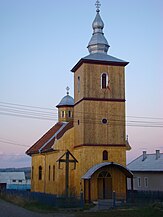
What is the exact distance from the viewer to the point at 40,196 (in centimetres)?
3155

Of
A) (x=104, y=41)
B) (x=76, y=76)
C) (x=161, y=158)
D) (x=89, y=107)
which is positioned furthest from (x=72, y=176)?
(x=161, y=158)

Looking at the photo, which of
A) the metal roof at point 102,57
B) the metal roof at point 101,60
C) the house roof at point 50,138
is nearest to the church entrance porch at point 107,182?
the house roof at point 50,138

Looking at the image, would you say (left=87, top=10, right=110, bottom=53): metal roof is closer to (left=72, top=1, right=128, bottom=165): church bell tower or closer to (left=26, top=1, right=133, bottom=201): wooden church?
(left=26, top=1, right=133, bottom=201): wooden church

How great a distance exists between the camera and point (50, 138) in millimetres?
41156

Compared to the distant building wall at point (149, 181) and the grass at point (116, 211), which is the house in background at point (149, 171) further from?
the grass at point (116, 211)

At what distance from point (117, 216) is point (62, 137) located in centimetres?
1382

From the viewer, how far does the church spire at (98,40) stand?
3600cm

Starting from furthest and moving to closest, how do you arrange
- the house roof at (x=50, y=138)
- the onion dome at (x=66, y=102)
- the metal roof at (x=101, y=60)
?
1. the onion dome at (x=66, y=102)
2. the house roof at (x=50, y=138)
3. the metal roof at (x=101, y=60)

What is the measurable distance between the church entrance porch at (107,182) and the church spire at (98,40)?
10728 mm

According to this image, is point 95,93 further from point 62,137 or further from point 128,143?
point 128,143

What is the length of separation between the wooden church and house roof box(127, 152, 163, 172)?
1104cm

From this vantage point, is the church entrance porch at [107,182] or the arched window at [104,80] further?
the arched window at [104,80]

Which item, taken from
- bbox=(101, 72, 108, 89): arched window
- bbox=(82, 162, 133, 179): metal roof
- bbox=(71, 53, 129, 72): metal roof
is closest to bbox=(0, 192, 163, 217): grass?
bbox=(82, 162, 133, 179): metal roof

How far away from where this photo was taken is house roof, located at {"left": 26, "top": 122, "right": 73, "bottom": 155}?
37.8 meters
